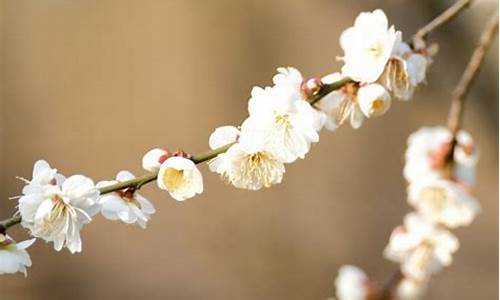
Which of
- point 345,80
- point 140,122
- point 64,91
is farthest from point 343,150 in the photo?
point 345,80

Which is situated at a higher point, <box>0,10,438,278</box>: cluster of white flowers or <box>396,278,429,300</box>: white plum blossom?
<box>396,278,429,300</box>: white plum blossom

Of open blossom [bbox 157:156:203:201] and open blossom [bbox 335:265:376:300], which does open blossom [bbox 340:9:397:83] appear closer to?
open blossom [bbox 157:156:203:201]

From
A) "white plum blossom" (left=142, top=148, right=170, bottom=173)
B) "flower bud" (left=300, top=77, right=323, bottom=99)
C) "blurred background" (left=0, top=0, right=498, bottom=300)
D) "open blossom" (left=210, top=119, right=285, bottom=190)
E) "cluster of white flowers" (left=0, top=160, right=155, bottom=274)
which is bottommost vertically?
"cluster of white flowers" (left=0, top=160, right=155, bottom=274)

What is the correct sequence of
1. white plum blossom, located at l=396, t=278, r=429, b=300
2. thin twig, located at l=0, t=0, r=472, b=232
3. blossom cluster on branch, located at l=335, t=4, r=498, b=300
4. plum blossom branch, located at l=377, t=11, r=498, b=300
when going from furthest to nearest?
1. white plum blossom, located at l=396, t=278, r=429, b=300
2. blossom cluster on branch, located at l=335, t=4, r=498, b=300
3. plum blossom branch, located at l=377, t=11, r=498, b=300
4. thin twig, located at l=0, t=0, r=472, b=232

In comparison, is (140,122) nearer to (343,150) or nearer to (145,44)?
(145,44)

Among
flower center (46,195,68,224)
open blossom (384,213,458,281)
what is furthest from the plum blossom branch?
flower center (46,195,68,224)
